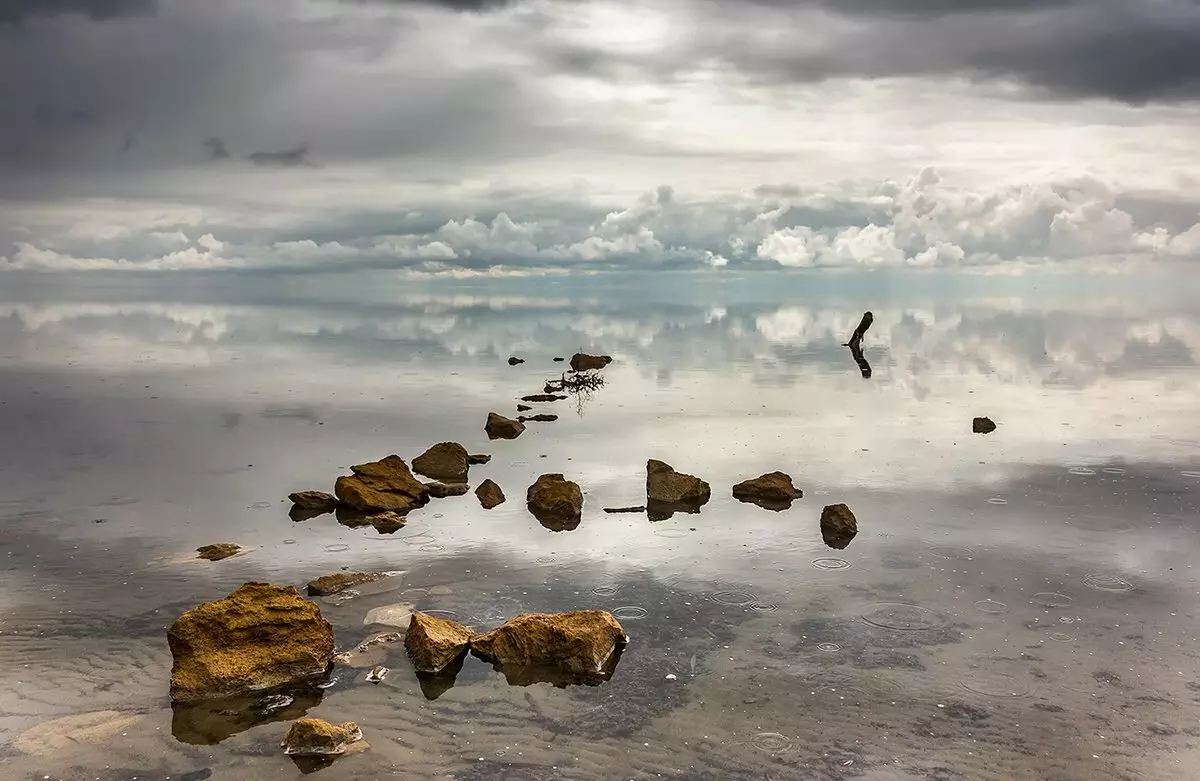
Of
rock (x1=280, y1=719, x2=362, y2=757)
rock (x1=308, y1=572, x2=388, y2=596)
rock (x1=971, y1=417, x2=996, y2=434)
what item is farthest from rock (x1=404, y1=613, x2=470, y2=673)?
rock (x1=971, y1=417, x2=996, y2=434)

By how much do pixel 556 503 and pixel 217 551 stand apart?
27.3ft

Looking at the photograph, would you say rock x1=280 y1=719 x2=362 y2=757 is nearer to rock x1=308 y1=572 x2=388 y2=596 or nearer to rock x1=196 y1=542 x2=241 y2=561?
rock x1=308 y1=572 x2=388 y2=596

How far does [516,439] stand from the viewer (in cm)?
3512

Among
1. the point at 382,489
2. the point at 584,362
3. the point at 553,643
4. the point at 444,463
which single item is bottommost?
the point at 553,643

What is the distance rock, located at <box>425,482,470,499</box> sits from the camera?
87.3ft

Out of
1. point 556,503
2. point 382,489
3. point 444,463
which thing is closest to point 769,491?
point 556,503

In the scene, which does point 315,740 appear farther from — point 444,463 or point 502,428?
point 502,428

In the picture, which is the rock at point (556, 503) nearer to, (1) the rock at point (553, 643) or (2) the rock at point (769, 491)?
(2) the rock at point (769, 491)

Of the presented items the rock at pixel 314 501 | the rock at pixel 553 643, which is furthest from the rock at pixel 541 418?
the rock at pixel 553 643

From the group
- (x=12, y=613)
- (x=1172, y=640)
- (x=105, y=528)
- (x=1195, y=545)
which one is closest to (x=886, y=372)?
(x=1195, y=545)

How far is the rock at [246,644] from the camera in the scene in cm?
1449

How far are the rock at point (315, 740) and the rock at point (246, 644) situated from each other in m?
2.09

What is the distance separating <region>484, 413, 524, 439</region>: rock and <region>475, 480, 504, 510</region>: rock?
336 inches

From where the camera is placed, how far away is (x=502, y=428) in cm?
3534
